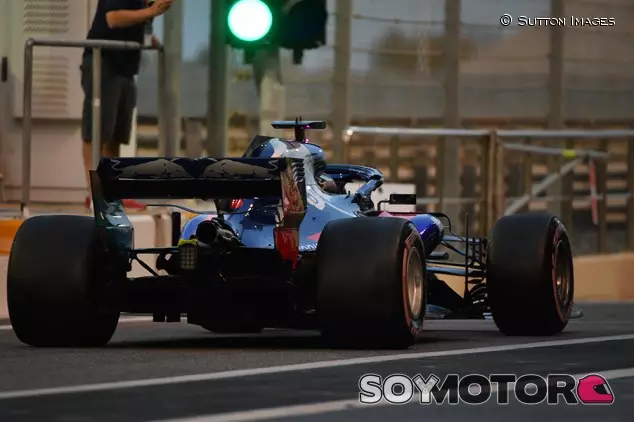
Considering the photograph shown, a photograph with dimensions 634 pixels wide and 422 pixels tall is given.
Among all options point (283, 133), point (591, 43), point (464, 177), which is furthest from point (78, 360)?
point (591, 43)

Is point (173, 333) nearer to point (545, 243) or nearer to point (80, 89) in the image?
point (545, 243)

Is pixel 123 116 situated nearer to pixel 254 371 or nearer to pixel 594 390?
pixel 254 371

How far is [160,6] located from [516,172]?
6086 mm

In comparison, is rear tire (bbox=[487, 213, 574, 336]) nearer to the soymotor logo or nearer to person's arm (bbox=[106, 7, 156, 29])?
the soymotor logo

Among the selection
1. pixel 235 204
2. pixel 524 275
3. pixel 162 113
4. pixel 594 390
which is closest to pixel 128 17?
pixel 162 113

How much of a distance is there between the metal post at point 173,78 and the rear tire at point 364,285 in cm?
853

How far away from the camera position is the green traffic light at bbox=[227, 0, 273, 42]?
16.3 meters

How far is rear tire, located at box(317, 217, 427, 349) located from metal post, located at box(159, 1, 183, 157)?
8.53m

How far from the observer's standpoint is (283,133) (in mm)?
22125

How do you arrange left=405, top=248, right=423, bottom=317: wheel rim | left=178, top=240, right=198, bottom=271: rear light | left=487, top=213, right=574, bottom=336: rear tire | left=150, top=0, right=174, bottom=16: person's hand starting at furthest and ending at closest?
left=150, top=0, right=174, bottom=16: person's hand
left=487, top=213, right=574, bottom=336: rear tire
left=178, top=240, right=198, bottom=271: rear light
left=405, top=248, right=423, bottom=317: wheel rim

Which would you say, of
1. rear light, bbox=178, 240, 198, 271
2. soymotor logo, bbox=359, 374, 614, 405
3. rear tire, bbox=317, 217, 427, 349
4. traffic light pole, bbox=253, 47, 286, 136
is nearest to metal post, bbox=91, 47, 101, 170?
traffic light pole, bbox=253, 47, 286, 136

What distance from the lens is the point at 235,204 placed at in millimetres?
13266

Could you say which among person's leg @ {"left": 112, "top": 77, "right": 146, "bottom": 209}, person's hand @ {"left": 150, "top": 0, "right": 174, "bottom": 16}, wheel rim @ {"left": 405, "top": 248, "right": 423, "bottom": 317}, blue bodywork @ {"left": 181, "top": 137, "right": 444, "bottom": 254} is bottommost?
wheel rim @ {"left": 405, "top": 248, "right": 423, "bottom": 317}

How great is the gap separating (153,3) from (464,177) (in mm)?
5501
